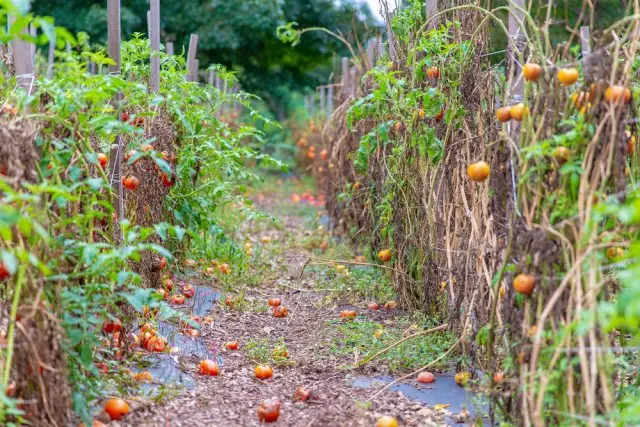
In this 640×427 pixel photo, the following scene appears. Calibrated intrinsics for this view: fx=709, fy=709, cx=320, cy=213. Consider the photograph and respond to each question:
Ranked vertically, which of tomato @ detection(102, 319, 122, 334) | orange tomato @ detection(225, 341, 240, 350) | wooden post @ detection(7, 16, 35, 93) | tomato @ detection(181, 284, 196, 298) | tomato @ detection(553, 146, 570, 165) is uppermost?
wooden post @ detection(7, 16, 35, 93)

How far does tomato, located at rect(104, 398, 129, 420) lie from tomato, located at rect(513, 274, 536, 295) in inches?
55.1

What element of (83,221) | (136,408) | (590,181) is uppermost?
(590,181)

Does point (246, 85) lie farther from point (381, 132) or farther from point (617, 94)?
point (617, 94)

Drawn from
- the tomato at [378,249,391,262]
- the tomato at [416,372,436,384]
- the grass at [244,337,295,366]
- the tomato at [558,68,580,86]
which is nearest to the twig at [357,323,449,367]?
the tomato at [416,372,436,384]

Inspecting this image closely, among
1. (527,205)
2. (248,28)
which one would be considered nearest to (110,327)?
(527,205)

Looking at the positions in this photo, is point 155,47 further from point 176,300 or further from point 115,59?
point 176,300

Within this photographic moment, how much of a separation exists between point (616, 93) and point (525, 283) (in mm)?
629

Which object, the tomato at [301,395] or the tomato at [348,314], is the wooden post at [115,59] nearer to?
the tomato at [301,395]

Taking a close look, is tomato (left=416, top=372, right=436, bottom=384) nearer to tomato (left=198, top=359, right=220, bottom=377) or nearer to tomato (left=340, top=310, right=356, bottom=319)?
tomato (left=198, top=359, right=220, bottom=377)

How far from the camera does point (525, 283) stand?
2.20 meters

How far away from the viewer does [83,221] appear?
2.56m

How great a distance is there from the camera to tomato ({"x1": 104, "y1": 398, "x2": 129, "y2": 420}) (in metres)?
2.46

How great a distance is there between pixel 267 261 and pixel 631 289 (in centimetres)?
445

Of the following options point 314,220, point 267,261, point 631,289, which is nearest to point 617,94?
point 631,289
